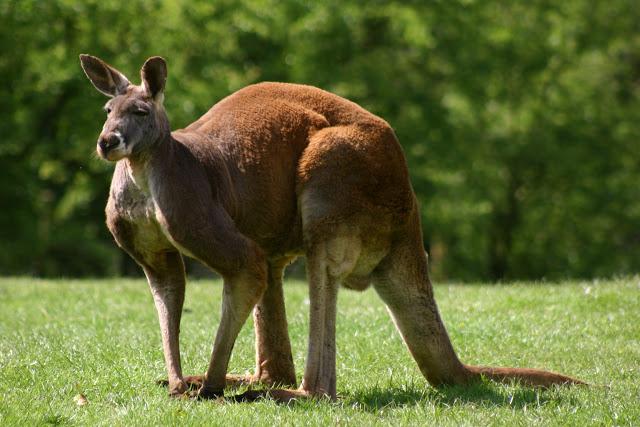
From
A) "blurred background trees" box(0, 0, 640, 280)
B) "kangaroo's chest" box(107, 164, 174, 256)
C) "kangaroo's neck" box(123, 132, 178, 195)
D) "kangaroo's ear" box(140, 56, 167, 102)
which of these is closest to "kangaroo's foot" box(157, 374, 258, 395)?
"kangaroo's chest" box(107, 164, 174, 256)

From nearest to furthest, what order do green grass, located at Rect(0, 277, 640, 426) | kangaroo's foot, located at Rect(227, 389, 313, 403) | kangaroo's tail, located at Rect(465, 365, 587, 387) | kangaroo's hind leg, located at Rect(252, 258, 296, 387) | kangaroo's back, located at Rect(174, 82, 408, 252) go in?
green grass, located at Rect(0, 277, 640, 426), kangaroo's foot, located at Rect(227, 389, 313, 403), kangaroo's back, located at Rect(174, 82, 408, 252), kangaroo's tail, located at Rect(465, 365, 587, 387), kangaroo's hind leg, located at Rect(252, 258, 296, 387)

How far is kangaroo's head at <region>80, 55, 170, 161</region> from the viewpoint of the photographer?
6242 mm

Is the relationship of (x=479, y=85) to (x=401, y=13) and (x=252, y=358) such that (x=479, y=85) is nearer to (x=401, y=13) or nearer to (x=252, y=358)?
(x=401, y=13)

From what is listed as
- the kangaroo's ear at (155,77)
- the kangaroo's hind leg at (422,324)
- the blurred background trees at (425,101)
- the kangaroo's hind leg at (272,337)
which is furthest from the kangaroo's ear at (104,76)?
the blurred background trees at (425,101)

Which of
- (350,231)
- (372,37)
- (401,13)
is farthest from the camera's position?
(372,37)

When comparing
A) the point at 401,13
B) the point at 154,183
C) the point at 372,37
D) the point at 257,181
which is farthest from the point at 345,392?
the point at 372,37

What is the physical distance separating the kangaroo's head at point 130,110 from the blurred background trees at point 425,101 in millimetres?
17609

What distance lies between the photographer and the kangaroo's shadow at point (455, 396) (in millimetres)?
6762

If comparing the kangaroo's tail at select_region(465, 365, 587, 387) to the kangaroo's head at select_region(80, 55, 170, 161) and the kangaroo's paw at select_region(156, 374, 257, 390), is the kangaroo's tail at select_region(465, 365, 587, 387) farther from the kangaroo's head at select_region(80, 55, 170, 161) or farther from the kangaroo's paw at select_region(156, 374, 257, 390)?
the kangaroo's head at select_region(80, 55, 170, 161)

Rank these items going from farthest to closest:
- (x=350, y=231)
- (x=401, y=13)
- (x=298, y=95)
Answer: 1. (x=401, y=13)
2. (x=298, y=95)
3. (x=350, y=231)


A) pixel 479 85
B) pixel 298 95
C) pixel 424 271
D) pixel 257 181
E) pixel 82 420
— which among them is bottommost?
pixel 82 420

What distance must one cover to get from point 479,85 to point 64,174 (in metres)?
11.2

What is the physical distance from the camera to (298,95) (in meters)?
7.46

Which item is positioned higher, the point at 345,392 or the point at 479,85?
the point at 479,85
